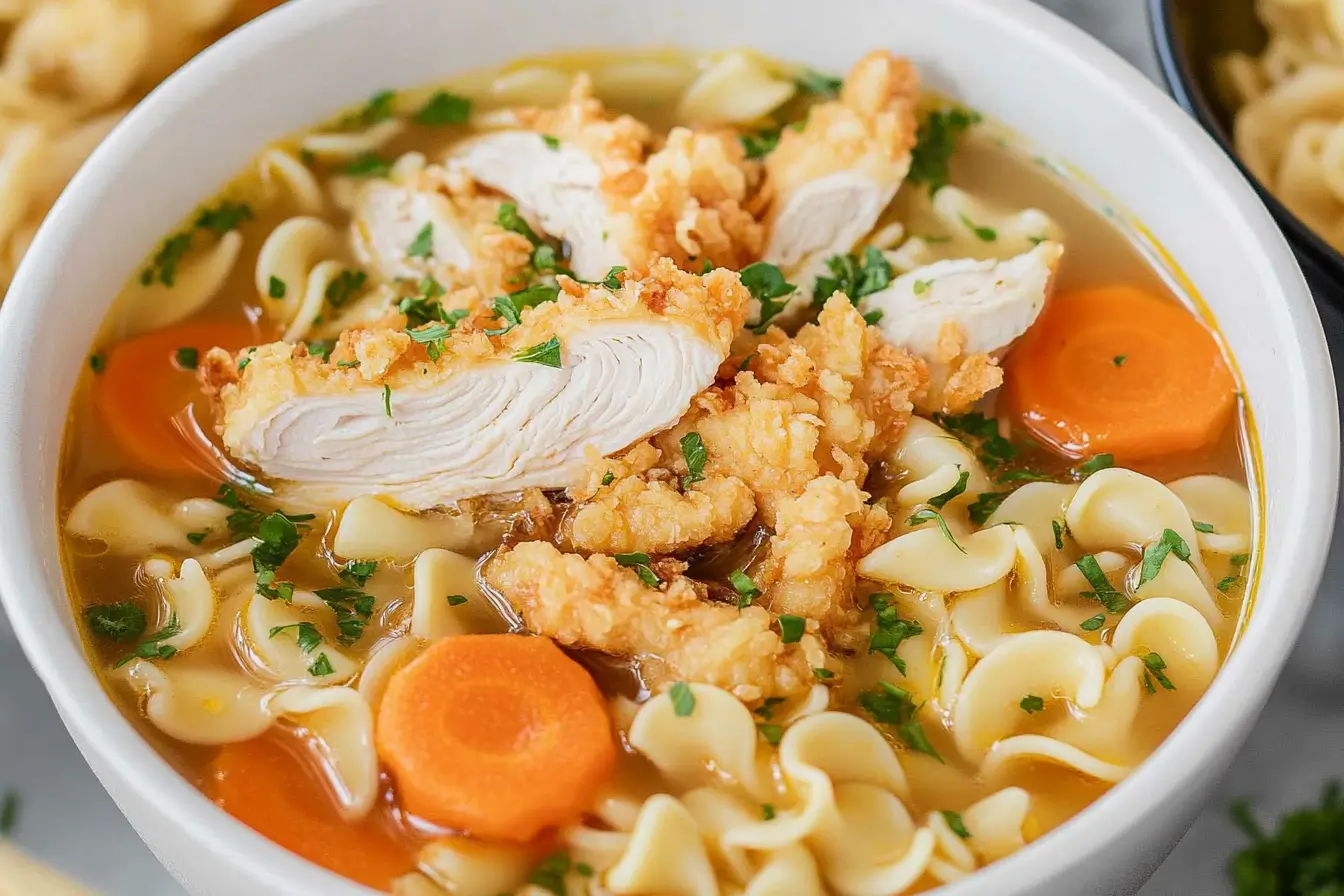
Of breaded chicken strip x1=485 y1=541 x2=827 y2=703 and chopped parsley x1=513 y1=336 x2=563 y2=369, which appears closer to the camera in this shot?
breaded chicken strip x1=485 y1=541 x2=827 y2=703

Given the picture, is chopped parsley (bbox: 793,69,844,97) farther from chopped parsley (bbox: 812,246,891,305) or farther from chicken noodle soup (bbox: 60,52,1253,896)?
chopped parsley (bbox: 812,246,891,305)

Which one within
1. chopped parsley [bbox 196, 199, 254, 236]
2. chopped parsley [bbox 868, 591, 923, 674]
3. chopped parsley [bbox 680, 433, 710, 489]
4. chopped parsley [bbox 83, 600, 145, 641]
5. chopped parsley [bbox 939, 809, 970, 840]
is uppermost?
chopped parsley [bbox 196, 199, 254, 236]

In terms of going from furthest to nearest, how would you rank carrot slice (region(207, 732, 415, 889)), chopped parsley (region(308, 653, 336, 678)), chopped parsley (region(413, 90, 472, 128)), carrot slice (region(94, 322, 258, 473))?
chopped parsley (region(413, 90, 472, 128)) < carrot slice (region(94, 322, 258, 473)) < chopped parsley (region(308, 653, 336, 678)) < carrot slice (region(207, 732, 415, 889))

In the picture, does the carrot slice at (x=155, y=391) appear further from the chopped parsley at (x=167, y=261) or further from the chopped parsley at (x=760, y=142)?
the chopped parsley at (x=760, y=142)

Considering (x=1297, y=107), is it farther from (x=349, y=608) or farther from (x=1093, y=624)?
(x=349, y=608)

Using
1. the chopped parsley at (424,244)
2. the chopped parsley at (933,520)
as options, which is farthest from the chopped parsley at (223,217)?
the chopped parsley at (933,520)

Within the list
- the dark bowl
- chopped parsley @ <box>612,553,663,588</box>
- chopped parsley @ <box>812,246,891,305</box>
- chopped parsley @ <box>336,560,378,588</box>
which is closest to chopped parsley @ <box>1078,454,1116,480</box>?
chopped parsley @ <box>812,246,891,305</box>

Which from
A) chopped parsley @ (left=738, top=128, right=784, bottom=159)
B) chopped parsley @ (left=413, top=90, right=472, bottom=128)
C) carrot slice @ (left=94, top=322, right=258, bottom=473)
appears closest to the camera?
carrot slice @ (left=94, top=322, right=258, bottom=473)
